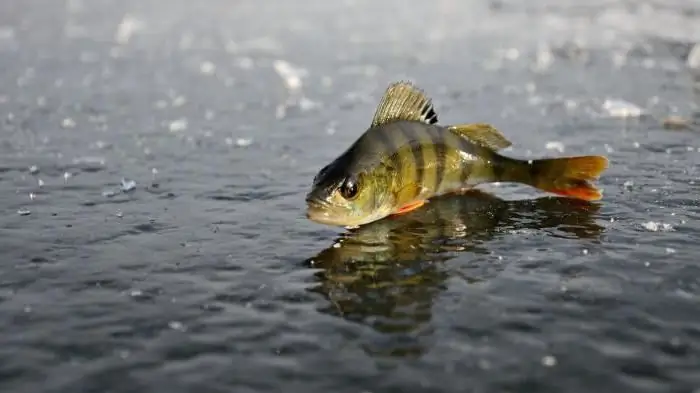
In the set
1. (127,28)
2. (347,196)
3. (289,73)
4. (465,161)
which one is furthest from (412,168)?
(127,28)

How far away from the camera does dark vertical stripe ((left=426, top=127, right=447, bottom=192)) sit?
5.60 metres

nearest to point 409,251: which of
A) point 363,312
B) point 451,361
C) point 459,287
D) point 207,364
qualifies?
point 459,287

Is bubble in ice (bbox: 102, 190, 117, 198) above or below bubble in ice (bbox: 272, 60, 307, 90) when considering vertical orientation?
below

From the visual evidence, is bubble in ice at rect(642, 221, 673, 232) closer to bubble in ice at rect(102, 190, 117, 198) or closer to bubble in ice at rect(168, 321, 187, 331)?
bubble in ice at rect(168, 321, 187, 331)

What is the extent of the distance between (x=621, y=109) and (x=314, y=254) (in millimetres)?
6705

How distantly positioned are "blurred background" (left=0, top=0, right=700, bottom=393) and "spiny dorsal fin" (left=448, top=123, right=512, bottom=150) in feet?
1.65

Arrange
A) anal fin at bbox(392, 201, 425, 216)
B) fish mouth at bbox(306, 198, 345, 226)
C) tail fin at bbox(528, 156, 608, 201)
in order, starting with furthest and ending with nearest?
tail fin at bbox(528, 156, 608, 201) → anal fin at bbox(392, 201, 425, 216) → fish mouth at bbox(306, 198, 345, 226)

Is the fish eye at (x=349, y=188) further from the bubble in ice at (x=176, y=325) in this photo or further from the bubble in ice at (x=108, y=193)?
the bubble in ice at (x=108, y=193)

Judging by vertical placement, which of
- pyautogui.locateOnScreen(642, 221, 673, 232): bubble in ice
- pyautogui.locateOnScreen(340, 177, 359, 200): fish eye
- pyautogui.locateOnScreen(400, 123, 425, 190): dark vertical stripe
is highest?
pyautogui.locateOnScreen(400, 123, 425, 190): dark vertical stripe

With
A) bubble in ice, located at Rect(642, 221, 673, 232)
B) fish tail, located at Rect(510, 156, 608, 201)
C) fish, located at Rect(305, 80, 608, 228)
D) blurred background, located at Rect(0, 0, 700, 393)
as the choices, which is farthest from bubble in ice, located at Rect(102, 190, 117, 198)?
bubble in ice, located at Rect(642, 221, 673, 232)

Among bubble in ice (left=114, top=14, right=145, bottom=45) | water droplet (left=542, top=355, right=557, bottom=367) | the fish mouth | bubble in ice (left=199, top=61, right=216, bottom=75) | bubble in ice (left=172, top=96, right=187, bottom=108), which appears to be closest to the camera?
water droplet (left=542, top=355, right=557, bottom=367)

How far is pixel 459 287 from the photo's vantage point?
4.23 meters

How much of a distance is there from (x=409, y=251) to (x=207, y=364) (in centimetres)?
186

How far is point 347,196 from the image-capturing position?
195 inches
